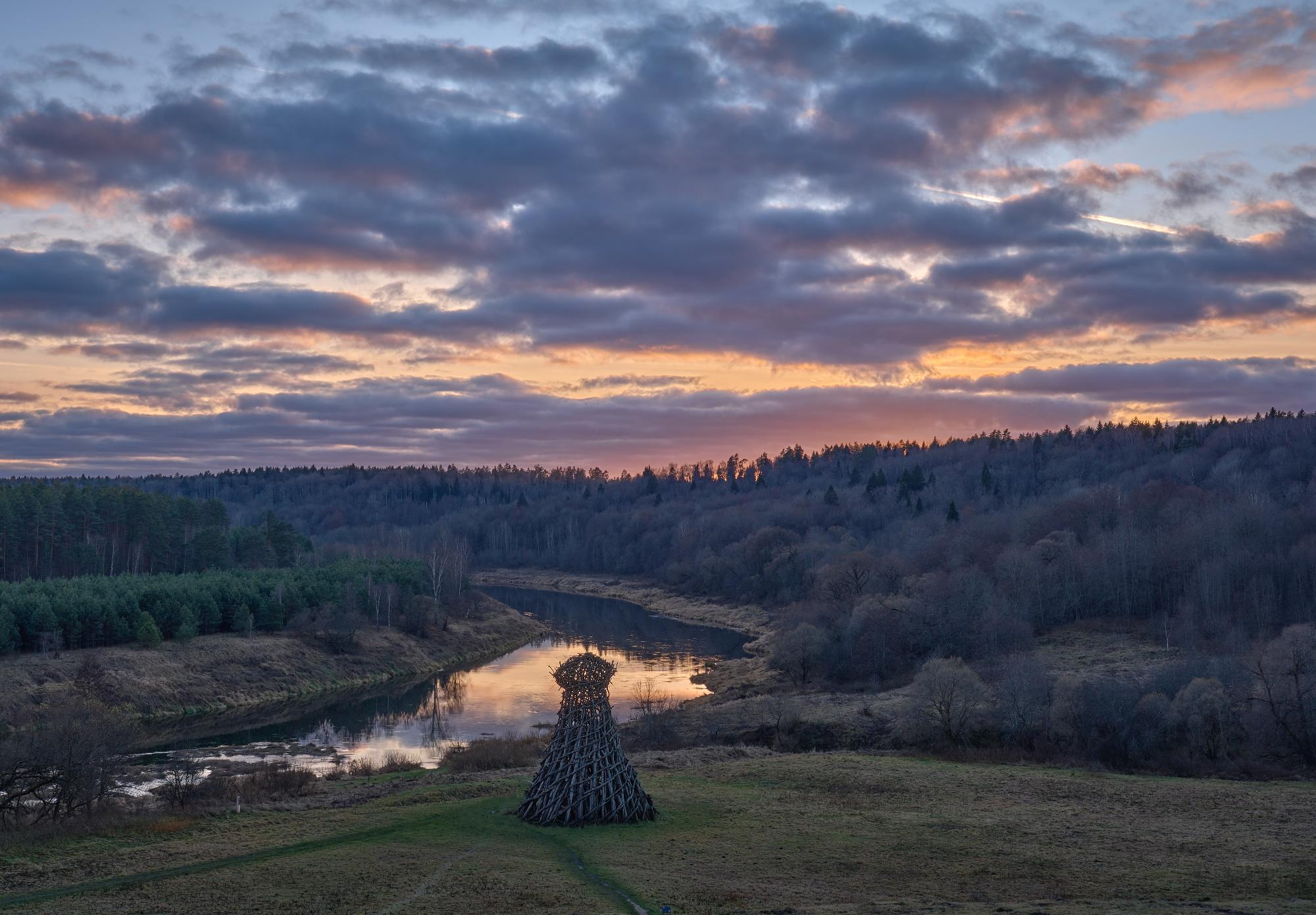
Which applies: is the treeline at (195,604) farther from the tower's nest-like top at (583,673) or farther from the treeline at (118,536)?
the tower's nest-like top at (583,673)

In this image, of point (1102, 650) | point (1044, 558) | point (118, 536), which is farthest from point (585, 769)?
point (118, 536)

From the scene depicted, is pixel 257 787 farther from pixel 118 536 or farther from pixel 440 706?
pixel 118 536

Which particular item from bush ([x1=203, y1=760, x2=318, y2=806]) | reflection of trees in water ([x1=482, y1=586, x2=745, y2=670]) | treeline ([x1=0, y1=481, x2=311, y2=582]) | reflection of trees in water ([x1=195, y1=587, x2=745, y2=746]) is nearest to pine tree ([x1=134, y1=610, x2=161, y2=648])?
reflection of trees in water ([x1=195, y1=587, x2=745, y2=746])

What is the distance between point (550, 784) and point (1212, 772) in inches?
1168

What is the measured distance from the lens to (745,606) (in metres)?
130

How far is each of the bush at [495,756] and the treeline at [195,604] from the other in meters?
37.9

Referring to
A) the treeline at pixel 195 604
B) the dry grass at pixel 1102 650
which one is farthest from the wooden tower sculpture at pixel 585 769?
the treeline at pixel 195 604

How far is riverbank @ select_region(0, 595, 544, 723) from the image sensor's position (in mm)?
67000

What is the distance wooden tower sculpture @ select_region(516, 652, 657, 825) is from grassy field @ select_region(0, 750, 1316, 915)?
884mm

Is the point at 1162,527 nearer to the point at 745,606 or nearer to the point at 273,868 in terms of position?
the point at 745,606

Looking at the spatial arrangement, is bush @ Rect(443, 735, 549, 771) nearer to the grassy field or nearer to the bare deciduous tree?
the grassy field

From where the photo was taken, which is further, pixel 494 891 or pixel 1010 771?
pixel 1010 771

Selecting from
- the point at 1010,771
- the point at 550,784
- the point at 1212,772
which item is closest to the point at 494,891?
the point at 550,784

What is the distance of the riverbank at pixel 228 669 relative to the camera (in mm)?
67000
